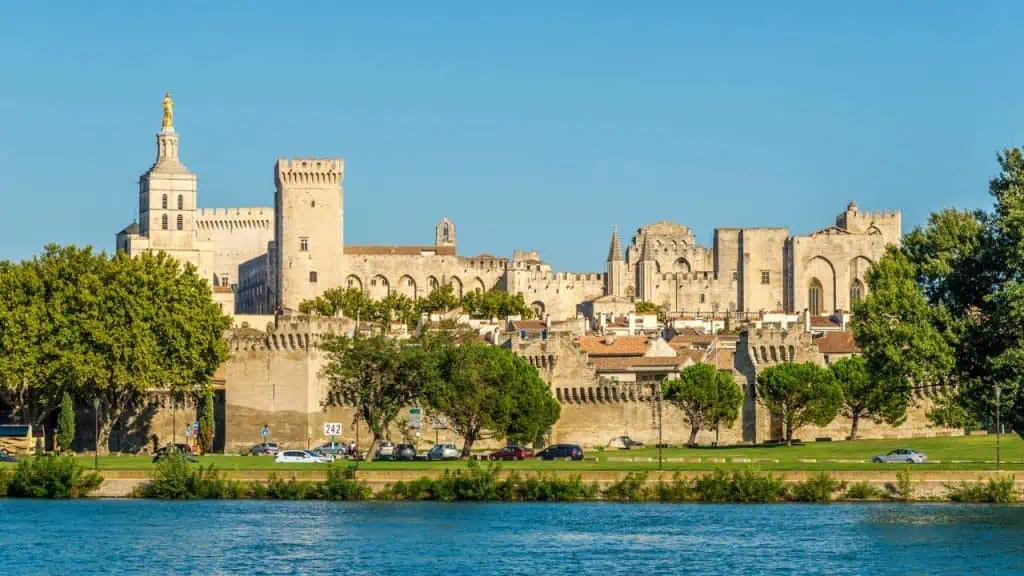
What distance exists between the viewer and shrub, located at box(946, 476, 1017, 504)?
68.8 metres

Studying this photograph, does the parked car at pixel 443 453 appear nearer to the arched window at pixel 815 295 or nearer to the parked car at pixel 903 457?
the parked car at pixel 903 457

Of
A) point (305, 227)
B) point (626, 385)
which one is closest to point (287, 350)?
point (626, 385)

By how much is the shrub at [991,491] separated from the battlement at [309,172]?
96096mm

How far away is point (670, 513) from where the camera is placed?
228ft

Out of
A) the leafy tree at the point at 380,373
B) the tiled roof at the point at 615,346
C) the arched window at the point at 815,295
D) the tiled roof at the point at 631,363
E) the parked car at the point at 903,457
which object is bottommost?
the parked car at the point at 903,457

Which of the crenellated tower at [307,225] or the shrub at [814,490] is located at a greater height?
the crenellated tower at [307,225]

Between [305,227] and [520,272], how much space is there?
22.0 meters

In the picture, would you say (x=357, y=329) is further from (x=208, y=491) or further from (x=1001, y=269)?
(x=1001, y=269)

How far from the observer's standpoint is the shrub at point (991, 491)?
68812mm

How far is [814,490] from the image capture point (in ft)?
229

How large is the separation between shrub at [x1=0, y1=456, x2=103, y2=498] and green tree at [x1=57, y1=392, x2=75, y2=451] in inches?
828

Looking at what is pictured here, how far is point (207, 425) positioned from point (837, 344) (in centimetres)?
3002

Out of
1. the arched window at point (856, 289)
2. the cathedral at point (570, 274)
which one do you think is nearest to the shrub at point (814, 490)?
the cathedral at point (570, 274)

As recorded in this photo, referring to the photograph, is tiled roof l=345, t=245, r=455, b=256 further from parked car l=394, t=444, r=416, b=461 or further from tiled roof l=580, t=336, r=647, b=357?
parked car l=394, t=444, r=416, b=461
